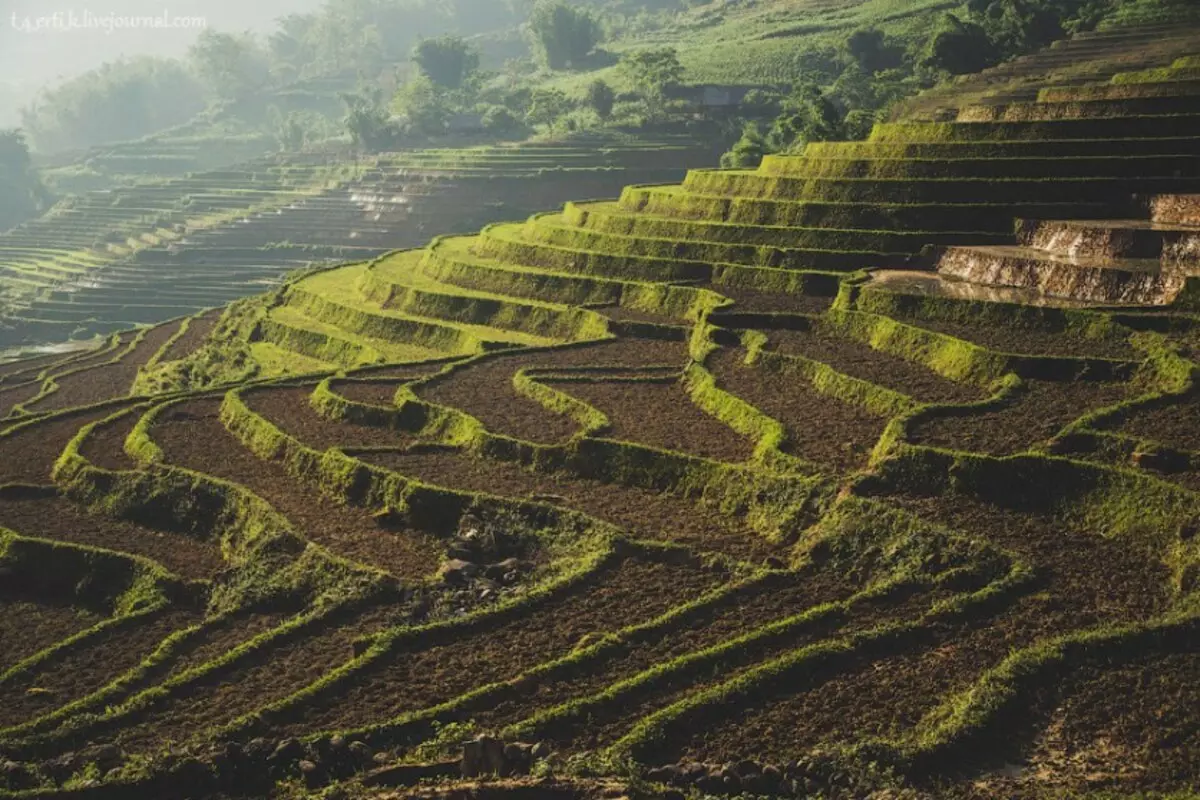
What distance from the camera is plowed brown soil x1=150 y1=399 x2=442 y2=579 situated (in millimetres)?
22156

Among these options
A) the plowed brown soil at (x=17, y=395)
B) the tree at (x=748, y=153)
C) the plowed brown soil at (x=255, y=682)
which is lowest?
the plowed brown soil at (x=17, y=395)

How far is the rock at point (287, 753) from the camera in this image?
→ 15.2 meters

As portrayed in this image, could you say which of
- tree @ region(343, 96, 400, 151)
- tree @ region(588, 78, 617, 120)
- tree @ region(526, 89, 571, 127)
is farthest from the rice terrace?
tree @ region(343, 96, 400, 151)

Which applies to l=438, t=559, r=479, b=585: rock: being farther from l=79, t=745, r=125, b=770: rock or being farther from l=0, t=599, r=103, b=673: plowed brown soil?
l=0, t=599, r=103, b=673: plowed brown soil

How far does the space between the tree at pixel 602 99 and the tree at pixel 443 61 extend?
3189 cm

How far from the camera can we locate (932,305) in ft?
101

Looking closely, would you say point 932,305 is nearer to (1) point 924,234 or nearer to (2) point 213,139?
(1) point 924,234

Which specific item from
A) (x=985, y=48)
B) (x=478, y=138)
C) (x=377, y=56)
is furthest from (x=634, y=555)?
(x=377, y=56)

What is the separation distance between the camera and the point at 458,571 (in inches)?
819

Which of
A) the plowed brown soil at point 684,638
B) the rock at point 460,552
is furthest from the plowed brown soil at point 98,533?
the plowed brown soil at point 684,638

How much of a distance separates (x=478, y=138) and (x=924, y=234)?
2608 inches

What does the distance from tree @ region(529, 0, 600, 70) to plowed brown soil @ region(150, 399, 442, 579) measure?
10307cm

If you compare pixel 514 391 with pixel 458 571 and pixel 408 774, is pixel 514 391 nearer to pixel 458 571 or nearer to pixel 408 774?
pixel 458 571

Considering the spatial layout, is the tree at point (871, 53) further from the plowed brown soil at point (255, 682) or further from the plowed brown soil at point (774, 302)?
the plowed brown soil at point (255, 682)
